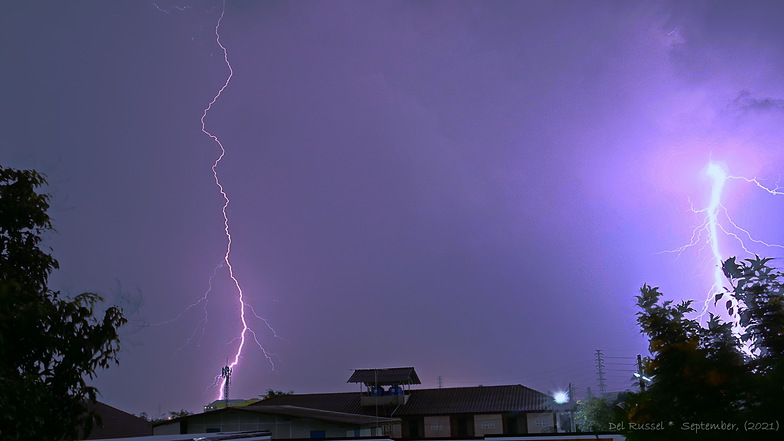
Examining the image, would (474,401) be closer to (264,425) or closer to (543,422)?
(543,422)

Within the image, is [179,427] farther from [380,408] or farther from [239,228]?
[239,228]

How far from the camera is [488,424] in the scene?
3297 cm

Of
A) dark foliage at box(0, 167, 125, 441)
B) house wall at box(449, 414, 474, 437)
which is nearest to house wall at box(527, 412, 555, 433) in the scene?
house wall at box(449, 414, 474, 437)

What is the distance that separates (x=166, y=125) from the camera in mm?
43750

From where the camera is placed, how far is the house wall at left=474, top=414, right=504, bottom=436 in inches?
1291

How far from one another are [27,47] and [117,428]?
33.5 meters

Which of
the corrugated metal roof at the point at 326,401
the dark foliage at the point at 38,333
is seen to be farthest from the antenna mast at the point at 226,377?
the dark foliage at the point at 38,333

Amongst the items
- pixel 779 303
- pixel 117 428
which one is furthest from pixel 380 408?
pixel 779 303

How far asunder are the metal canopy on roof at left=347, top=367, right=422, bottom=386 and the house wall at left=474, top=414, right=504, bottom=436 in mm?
4540

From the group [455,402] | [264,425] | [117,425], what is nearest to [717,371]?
[264,425]

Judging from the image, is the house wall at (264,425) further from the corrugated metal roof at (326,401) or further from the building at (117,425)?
the corrugated metal roof at (326,401)

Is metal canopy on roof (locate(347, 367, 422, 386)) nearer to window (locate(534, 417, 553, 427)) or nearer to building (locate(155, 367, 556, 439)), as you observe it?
building (locate(155, 367, 556, 439))

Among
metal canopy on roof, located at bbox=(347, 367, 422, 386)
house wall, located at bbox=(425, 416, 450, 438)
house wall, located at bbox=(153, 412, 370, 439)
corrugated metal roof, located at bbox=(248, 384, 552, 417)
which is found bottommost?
house wall, located at bbox=(425, 416, 450, 438)

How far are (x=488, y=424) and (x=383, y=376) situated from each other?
656 centimetres
